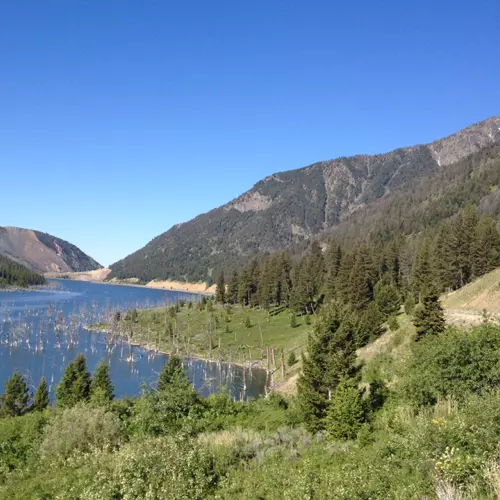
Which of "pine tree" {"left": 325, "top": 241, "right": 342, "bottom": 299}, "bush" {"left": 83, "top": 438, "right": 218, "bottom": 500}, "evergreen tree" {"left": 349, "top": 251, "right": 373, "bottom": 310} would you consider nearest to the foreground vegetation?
"bush" {"left": 83, "top": 438, "right": 218, "bottom": 500}

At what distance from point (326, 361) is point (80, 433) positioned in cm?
1720

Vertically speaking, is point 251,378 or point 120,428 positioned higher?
point 120,428

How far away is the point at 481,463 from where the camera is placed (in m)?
10.9

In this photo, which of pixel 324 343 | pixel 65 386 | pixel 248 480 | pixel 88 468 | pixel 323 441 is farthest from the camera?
pixel 65 386

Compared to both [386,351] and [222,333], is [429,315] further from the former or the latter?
[222,333]

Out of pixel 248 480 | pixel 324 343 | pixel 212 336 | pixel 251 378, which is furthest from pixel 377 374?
pixel 212 336

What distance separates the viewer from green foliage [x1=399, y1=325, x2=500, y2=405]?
20.2 m

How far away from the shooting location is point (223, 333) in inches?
3930

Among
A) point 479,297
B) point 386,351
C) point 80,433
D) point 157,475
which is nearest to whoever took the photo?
point 157,475

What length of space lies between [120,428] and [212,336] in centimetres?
7768

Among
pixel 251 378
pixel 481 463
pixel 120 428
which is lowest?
pixel 251 378

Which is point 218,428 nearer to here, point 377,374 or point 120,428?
point 120,428

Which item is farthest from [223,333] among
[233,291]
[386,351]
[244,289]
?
[386,351]

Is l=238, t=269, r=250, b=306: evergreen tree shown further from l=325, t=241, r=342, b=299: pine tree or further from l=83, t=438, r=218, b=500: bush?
l=83, t=438, r=218, b=500: bush
